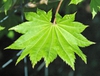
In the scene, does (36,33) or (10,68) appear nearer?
(36,33)

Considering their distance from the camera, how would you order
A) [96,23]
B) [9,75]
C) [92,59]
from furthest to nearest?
[96,23] → [92,59] → [9,75]

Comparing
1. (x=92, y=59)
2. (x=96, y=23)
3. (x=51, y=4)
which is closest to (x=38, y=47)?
(x=51, y=4)

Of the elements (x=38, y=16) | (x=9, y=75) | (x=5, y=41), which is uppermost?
(x=38, y=16)

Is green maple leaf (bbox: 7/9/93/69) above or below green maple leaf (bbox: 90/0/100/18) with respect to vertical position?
below

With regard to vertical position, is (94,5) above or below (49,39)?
above

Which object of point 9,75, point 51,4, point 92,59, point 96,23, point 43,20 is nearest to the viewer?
point 43,20

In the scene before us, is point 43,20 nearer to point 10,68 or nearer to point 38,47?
point 38,47

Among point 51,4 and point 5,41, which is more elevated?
point 51,4

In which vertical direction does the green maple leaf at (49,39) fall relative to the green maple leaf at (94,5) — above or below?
below
